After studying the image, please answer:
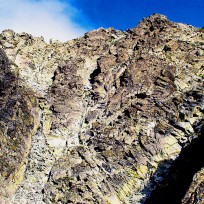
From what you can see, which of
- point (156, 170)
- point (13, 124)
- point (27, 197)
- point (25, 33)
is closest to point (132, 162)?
point (156, 170)

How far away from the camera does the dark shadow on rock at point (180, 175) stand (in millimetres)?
37875

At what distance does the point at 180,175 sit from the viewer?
1631 inches

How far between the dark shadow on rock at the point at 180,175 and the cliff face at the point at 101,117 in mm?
852

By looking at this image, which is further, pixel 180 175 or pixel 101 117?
pixel 101 117

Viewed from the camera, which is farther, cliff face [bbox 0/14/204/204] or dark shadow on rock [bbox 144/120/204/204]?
cliff face [bbox 0/14/204/204]

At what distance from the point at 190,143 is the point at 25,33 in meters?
50.2

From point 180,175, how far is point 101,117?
21.2 m

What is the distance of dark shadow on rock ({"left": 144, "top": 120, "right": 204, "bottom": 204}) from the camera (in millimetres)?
37875

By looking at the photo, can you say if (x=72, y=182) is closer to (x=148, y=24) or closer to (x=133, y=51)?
(x=133, y=51)

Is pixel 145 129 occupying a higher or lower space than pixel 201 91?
lower

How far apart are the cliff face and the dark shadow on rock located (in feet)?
2.80

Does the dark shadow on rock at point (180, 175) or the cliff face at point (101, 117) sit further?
the cliff face at point (101, 117)

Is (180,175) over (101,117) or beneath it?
beneath

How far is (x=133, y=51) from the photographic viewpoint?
73688 mm
